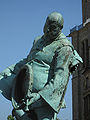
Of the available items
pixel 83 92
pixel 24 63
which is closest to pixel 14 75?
pixel 24 63

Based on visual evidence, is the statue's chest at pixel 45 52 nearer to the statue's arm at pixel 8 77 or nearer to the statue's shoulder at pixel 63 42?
the statue's shoulder at pixel 63 42

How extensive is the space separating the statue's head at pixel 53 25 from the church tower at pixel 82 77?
128ft

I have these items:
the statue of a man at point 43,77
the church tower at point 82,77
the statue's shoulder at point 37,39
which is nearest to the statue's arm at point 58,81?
the statue of a man at point 43,77

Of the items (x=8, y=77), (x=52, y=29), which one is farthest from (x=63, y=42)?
(x=8, y=77)

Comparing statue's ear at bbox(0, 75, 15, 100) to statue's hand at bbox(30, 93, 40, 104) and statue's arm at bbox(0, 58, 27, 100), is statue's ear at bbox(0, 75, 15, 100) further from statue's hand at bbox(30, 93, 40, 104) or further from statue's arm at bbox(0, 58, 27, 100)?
statue's hand at bbox(30, 93, 40, 104)

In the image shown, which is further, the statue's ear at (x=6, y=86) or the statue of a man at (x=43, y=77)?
the statue's ear at (x=6, y=86)

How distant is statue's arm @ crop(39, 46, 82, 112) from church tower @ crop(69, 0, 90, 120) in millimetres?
39115

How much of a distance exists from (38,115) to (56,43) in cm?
84

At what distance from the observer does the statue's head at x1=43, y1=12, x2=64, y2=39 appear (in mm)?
4383

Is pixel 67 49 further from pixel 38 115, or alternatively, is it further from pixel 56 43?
pixel 38 115

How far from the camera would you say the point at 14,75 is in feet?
14.8

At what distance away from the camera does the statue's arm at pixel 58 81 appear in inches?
162

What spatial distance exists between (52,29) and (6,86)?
2.64 ft

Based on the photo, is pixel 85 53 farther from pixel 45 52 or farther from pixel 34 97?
pixel 34 97
